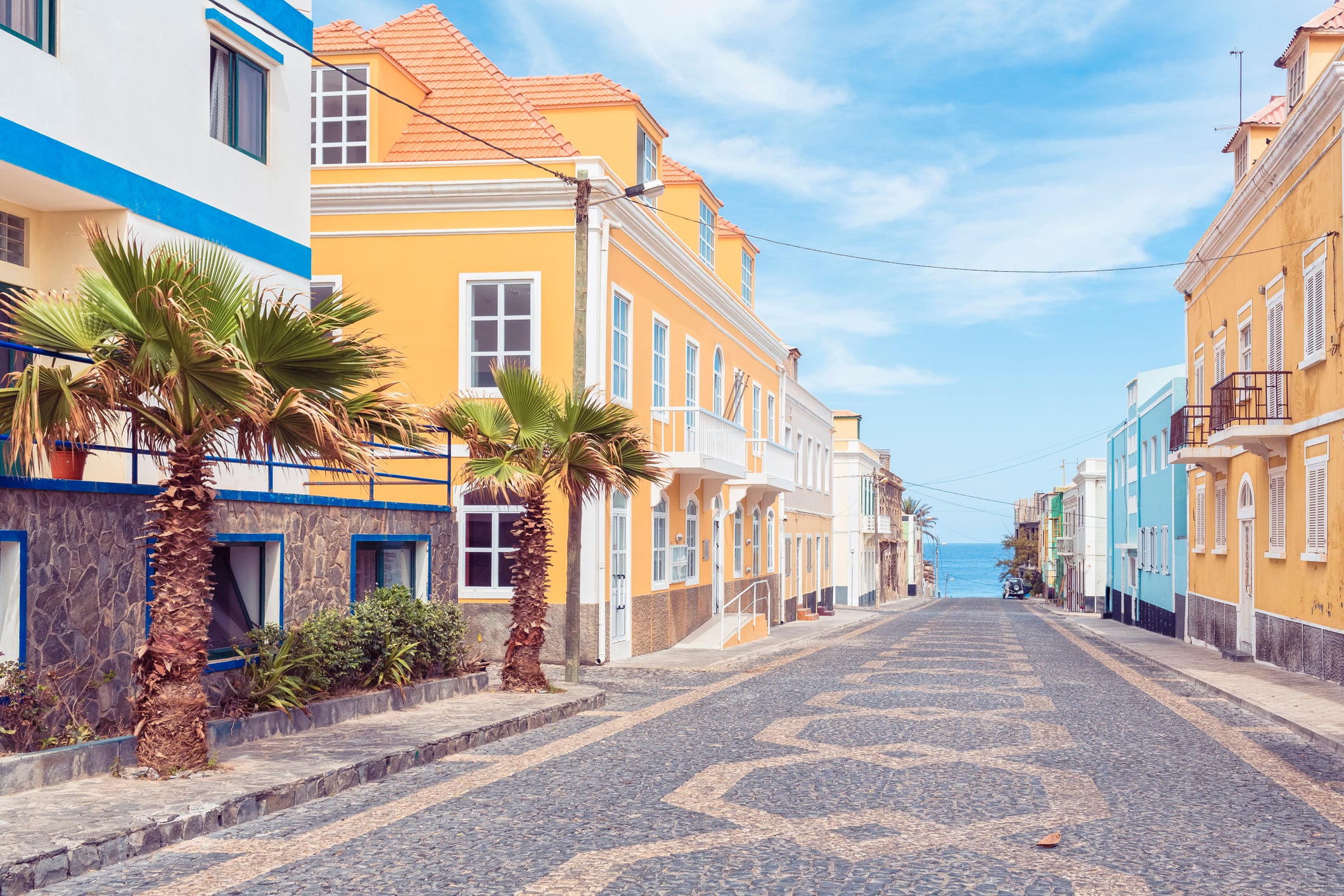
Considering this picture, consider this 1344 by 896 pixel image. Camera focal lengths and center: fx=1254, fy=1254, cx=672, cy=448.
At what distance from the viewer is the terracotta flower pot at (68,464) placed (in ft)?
30.1

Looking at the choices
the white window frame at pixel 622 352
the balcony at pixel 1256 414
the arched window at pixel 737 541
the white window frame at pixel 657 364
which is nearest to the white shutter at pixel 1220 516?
the balcony at pixel 1256 414

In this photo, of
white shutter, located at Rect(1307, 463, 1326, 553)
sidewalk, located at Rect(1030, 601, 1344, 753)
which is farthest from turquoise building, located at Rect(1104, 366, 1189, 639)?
white shutter, located at Rect(1307, 463, 1326, 553)

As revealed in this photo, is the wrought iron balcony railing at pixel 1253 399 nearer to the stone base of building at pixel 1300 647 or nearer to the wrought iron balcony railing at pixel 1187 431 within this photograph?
the wrought iron balcony railing at pixel 1187 431

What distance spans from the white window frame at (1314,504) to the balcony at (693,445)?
31.1 ft

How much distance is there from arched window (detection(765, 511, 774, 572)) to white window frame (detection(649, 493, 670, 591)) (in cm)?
1039

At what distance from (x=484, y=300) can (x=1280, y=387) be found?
12.5 m

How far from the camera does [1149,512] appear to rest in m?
36.2

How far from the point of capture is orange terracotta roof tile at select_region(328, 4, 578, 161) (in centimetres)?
1958

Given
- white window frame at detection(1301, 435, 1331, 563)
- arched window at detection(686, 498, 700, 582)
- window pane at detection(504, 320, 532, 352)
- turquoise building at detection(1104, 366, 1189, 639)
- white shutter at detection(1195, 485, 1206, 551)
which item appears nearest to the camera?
white window frame at detection(1301, 435, 1331, 563)

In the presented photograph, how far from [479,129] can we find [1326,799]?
15612 mm

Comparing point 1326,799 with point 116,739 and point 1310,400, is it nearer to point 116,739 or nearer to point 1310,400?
point 116,739

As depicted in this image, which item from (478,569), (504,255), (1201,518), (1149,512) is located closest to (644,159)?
(504,255)

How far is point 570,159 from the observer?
61.0 ft

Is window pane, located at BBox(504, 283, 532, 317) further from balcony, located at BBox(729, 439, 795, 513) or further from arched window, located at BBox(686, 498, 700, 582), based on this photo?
balcony, located at BBox(729, 439, 795, 513)
